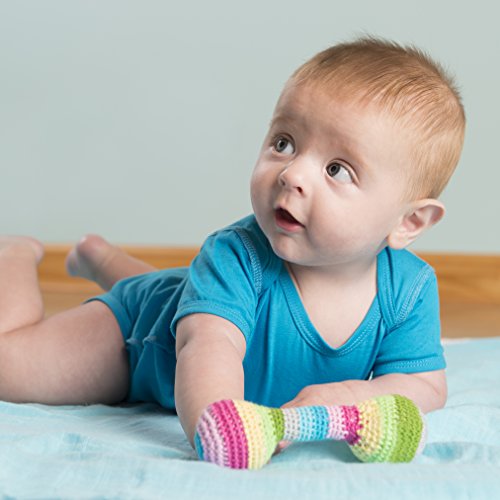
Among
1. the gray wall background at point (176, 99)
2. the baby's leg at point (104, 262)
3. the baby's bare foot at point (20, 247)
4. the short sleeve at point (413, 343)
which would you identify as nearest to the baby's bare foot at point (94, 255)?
the baby's leg at point (104, 262)

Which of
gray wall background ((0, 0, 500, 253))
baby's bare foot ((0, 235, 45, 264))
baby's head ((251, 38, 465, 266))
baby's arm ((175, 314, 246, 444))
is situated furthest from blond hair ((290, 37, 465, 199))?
gray wall background ((0, 0, 500, 253))

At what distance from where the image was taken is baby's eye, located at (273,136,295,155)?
91cm

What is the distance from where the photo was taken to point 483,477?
2.38 ft

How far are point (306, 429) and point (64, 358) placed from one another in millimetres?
449

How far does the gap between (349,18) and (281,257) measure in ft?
4.11

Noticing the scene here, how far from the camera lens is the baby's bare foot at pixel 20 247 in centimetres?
129

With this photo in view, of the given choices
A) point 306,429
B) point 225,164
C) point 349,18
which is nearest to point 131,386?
point 306,429

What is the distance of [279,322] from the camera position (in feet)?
3.21

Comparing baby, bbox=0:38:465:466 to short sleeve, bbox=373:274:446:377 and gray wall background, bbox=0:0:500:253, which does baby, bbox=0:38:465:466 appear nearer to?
short sleeve, bbox=373:274:446:377

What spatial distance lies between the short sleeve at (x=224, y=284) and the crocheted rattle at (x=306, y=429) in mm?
167

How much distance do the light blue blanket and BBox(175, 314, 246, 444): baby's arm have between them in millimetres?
51

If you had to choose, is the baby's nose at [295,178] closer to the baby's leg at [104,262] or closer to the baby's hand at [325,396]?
the baby's hand at [325,396]

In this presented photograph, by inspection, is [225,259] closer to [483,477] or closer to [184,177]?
[483,477]

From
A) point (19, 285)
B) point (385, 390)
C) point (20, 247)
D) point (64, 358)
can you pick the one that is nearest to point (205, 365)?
point (385, 390)
